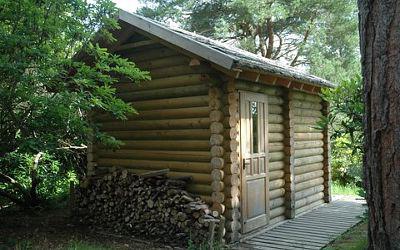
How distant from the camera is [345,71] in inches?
717

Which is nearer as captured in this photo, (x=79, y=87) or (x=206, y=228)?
(x=206, y=228)

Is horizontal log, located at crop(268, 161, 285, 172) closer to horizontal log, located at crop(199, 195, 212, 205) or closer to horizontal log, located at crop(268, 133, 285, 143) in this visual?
horizontal log, located at crop(268, 133, 285, 143)

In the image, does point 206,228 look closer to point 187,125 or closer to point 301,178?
A: point 187,125

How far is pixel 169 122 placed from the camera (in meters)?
7.71

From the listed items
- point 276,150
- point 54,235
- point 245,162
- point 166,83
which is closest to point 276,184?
point 276,150

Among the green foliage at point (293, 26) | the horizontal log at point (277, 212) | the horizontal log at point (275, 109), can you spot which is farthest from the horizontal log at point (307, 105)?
the green foliage at point (293, 26)

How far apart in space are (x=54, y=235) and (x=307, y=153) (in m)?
6.10

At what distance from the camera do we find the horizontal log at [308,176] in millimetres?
9438

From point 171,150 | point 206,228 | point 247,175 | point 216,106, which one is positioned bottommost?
point 206,228

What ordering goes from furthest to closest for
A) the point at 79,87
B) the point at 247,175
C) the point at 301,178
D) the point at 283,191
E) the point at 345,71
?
the point at 345,71 → the point at 301,178 → the point at 283,191 → the point at 247,175 → the point at 79,87

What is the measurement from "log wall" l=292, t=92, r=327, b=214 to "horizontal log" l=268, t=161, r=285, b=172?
23.7 inches

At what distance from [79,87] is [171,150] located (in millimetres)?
2049

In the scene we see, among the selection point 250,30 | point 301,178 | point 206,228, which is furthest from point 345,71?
point 206,228

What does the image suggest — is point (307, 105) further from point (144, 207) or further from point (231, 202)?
point (144, 207)
